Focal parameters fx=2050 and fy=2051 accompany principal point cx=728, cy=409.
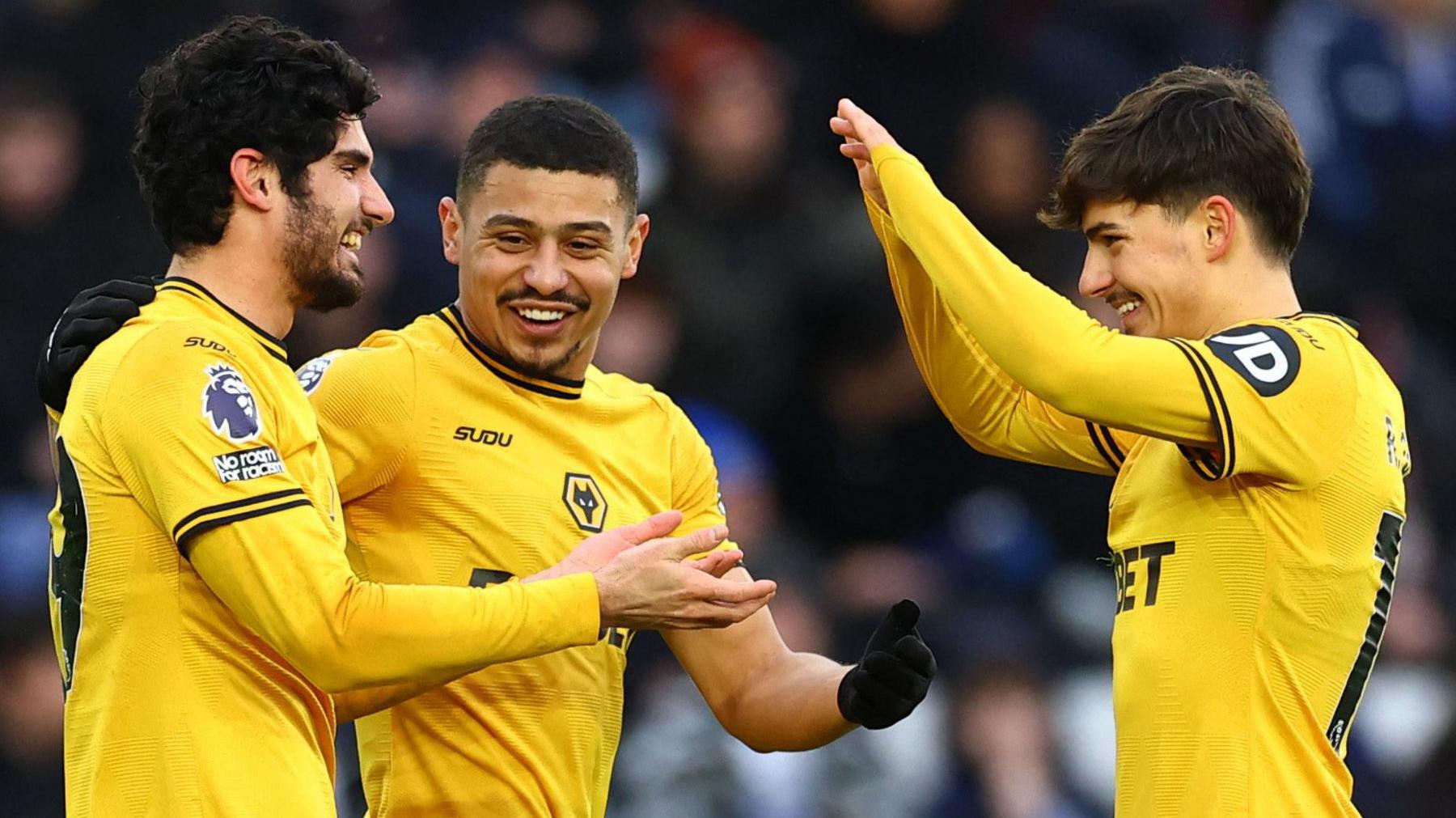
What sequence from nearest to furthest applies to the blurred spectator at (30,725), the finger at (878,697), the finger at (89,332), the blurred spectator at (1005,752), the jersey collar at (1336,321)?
the finger at (89,332)
the jersey collar at (1336,321)
the finger at (878,697)
the blurred spectator at (30,725)
the blurred spectator at (1005,752)

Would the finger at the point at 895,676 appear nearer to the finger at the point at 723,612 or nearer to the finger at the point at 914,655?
the finger at the point at 914,655

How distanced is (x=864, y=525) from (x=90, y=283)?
2.98 metres

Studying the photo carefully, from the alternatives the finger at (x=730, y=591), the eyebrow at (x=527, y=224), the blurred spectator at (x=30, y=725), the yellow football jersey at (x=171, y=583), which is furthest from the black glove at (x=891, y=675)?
the blurred spectator at (x=30, y=725)

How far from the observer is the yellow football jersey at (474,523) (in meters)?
4.26

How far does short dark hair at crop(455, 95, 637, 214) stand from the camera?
450 cm

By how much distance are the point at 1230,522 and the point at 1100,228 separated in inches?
26.3

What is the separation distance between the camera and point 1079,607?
7680 millimetres

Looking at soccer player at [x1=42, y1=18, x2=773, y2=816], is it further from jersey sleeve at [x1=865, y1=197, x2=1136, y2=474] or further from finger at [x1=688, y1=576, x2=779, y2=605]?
jersey sleeve at [x1=865, y1=197, x2=1136, y2=474]

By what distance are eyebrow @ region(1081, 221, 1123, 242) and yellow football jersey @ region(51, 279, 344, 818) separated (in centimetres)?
166

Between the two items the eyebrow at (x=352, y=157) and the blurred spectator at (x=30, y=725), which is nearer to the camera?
the eyebrow at (x=352, y=157)

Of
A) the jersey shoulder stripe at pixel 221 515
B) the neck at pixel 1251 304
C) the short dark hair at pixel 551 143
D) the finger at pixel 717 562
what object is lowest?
the finger at pixel 717 562

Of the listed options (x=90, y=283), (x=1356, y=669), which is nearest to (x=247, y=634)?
(x=1356, y=669)

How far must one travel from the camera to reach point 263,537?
353 cm

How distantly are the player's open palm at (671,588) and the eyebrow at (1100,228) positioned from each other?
1001mm
